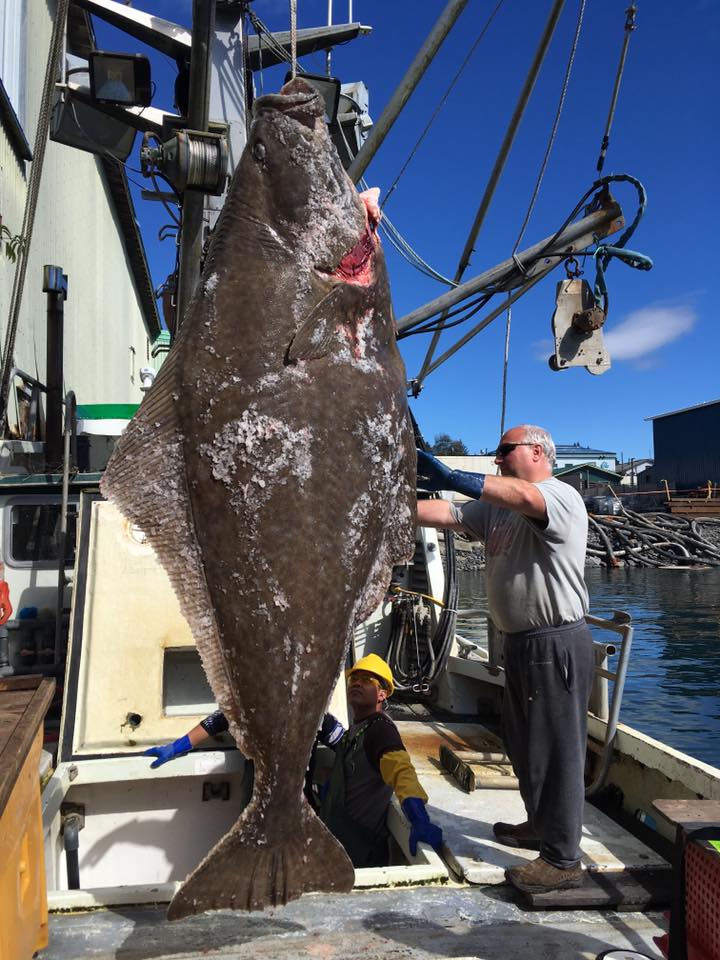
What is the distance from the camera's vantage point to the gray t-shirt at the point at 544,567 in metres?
3.49

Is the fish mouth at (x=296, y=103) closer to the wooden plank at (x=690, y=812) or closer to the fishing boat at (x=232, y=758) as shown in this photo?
the fishing boat at (x=232, y=758)

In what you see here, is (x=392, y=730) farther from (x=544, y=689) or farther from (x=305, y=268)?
(x=305, y=268)

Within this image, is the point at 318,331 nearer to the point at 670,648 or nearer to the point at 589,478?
the point at 670,648

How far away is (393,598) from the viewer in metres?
7.51

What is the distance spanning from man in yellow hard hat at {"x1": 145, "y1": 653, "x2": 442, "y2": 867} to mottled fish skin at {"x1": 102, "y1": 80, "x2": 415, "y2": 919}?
205 cm

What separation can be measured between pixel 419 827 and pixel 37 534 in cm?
422

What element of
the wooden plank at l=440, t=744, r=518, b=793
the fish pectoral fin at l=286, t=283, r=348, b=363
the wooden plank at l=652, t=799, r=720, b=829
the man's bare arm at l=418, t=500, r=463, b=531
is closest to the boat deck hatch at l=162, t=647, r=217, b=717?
the wooden plank at l=440, t=744, r=518, b=793

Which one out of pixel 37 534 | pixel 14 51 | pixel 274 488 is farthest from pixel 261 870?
pixel 14 51

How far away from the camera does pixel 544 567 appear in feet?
11.8

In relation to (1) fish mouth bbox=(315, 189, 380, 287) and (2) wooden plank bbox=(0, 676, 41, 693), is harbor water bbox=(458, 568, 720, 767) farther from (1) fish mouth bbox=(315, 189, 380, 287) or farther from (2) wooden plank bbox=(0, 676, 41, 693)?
(1) fish mouth bbox=(315, 189, 380, 287)

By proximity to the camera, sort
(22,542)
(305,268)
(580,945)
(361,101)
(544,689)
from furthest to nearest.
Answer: (361,101)
(22,542)
(544,689)
(580,945)
(305,268)

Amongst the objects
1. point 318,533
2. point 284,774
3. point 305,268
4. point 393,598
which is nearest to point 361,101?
point 393,598

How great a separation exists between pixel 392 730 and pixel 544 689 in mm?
1286

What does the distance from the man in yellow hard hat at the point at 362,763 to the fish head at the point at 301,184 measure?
115 inches
